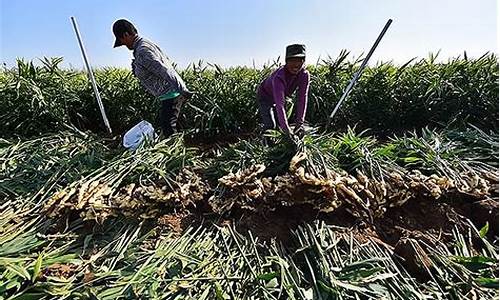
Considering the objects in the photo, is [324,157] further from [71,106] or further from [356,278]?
[71,106]

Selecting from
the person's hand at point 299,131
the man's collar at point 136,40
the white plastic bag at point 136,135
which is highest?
the man's collar at point 136,40

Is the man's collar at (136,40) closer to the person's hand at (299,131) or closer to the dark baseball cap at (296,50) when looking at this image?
the dark baseball cap at (296,50)

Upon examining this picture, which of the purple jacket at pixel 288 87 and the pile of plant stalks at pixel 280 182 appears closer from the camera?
the pile of plant stalks at pixel 280 182

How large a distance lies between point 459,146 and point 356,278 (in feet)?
4.16

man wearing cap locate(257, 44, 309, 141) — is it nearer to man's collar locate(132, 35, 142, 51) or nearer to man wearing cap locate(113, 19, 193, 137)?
man wearing cap locate(113, 19, 193, 137)

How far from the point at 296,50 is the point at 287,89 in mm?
313

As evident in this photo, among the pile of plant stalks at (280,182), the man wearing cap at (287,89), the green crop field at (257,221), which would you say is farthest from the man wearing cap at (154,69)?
the pile of plant stalks at (280,182)

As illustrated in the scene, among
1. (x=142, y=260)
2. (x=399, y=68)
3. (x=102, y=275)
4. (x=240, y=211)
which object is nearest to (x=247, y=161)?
(x=240, y=211)

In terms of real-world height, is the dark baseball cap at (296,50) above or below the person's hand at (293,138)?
above

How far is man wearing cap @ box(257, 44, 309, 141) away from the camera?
2.51m

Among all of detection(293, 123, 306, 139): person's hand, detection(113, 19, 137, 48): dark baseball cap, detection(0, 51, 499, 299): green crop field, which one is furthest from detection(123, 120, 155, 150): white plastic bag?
detection(293, 123, 306, 139): person's hand

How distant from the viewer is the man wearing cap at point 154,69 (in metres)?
2.91

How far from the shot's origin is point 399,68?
368cm

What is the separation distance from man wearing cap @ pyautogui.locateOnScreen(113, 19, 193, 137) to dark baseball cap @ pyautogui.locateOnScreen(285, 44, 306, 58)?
32.4 inches
